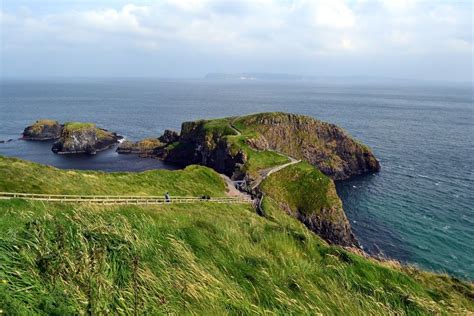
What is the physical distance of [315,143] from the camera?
111312mm

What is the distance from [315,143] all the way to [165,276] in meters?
106

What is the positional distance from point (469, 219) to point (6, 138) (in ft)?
489

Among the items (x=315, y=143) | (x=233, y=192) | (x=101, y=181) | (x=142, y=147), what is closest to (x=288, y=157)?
(x=315, y=143)

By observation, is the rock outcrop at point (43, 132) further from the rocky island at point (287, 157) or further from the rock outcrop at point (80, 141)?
the rocky island at point (287, 157)

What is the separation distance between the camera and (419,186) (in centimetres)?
8206

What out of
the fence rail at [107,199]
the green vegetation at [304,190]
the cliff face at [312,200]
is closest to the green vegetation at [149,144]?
the green vegetation at [304,190]

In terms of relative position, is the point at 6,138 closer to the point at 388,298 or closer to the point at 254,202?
the point at 254,202

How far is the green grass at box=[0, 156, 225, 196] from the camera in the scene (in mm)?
35094

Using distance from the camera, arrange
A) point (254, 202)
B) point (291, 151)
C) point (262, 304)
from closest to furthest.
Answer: point (262, 304) → point (254, 202) → point (291, 151)

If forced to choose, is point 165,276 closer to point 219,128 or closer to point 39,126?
point 219,128

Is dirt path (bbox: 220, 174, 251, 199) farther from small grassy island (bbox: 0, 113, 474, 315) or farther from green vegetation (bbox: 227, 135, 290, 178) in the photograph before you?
small grassy island (bbox: 0, 113, 474, 315)

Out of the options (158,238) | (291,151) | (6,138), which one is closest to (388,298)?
(158,238)

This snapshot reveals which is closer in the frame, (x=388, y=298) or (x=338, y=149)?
(x=388, y=298)

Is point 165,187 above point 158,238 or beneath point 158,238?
beneath
